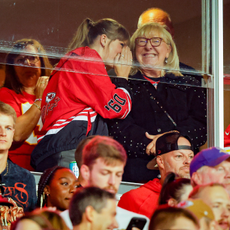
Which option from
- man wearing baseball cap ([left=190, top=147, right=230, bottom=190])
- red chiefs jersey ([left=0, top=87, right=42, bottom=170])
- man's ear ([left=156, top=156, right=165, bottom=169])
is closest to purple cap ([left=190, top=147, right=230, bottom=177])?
man wearing baseball cap ([left=190, top=147, right=230, bottom=190])

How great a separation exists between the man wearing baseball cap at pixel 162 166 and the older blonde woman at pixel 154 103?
59 mm

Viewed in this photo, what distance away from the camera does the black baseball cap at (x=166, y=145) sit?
4.73 feet

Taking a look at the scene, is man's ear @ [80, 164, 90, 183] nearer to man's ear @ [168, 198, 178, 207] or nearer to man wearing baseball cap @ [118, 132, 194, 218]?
man's ear @ [168, 198, 178, 207]

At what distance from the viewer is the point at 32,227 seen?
2.38ft

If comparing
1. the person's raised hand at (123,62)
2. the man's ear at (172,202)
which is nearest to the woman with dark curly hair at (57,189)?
the man's ear at (172,202)

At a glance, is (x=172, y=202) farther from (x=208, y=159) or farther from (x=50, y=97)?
(x=50, y=97)

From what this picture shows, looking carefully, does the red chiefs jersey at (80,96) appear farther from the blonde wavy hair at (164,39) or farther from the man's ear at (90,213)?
the man's ear at (90,213)

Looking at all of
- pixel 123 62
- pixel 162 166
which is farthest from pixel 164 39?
pixel 162 166

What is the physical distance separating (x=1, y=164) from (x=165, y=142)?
0.63m

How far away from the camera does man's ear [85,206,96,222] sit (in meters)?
0.80

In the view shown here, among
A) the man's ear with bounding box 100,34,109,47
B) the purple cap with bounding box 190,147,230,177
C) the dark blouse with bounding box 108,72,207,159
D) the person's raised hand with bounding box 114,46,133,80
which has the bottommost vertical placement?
the purple cap with bounding box 190,147,230,177

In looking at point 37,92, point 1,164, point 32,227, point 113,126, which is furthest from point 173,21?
point 32,227

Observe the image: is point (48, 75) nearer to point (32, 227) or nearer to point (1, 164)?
point (1, 164)

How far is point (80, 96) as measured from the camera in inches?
57.5
